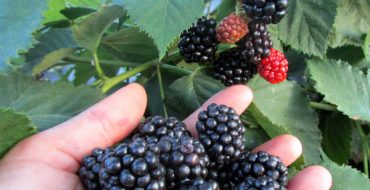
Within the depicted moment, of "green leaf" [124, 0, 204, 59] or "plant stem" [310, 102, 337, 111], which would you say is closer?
"green leaf" [124, 0, 204, 59]

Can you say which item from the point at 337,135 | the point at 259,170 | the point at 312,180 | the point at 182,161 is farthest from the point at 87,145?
the point at 337,135

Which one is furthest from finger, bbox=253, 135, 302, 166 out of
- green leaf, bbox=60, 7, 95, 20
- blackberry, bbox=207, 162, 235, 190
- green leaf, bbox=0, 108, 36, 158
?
green leaf, bbox=60, 7, 95, 20

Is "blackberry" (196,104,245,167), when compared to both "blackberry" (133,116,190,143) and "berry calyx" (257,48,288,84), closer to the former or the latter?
"blackberry" (133,116,190,143)

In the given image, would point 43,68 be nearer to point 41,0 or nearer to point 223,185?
point 41,0

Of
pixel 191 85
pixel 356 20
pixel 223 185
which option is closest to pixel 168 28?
pixel 191 85

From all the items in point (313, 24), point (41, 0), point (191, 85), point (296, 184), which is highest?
point (41, 0)

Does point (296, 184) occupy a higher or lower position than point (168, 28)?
lower

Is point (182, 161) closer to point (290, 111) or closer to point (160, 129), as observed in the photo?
point (160, 129)
